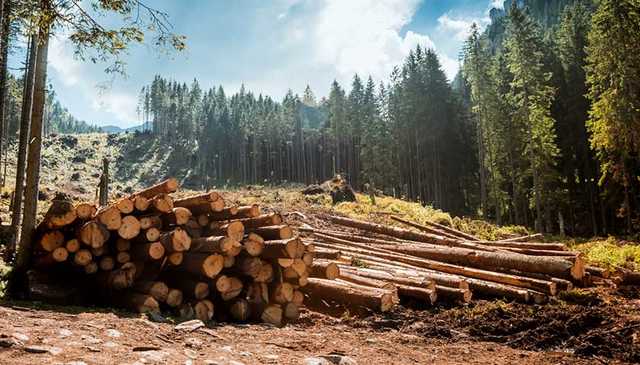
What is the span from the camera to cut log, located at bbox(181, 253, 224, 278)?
757 centimetres

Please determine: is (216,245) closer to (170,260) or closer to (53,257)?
(170,260)

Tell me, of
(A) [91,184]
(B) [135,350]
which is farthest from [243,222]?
(A) [91,184]

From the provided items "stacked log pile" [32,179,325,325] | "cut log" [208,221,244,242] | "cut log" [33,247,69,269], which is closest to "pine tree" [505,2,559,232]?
"stacked log pile" [32,179,325,325]

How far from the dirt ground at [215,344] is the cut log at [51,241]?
154 centimetres

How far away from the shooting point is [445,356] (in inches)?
A: 246

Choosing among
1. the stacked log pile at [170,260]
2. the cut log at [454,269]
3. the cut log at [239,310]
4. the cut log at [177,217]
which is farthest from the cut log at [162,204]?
the cut log at [454,269]

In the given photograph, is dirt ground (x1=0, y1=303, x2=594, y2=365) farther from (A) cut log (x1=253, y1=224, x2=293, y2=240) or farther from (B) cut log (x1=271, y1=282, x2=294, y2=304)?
(A) cut log (x1=253, y1=224, x2=293, y2=240)

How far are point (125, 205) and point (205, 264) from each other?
77.7 inches

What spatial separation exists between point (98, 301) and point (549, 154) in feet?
108

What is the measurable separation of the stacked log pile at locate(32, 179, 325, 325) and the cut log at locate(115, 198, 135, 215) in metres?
0.02

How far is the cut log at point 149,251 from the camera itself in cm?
771

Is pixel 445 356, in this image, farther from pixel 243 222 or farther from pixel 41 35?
pixel 41 35

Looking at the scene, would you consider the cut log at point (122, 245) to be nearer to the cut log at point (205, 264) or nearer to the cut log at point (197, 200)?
the cut log at point (205, 264)

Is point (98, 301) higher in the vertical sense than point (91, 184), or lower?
lower
